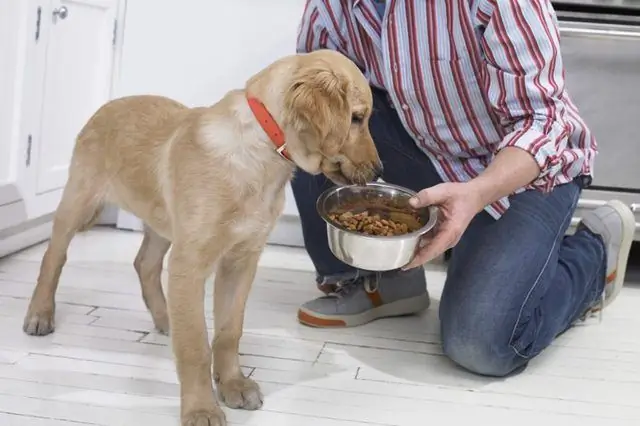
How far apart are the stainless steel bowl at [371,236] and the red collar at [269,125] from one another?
0.65 feet

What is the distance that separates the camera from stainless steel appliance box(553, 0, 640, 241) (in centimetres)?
262

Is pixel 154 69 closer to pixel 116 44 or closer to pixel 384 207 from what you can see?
pixel 116 44

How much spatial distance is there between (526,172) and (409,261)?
0.33 metres

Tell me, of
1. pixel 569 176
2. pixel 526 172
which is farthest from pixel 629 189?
pixel 526 172

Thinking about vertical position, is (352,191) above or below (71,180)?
above

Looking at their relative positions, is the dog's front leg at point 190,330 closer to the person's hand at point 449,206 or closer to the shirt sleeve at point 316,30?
the person's hand at point 449,206

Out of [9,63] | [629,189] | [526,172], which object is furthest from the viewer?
[629,189]

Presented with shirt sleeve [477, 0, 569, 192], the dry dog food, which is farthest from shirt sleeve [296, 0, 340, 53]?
the dry dog food

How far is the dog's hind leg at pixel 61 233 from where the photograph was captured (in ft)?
6.23

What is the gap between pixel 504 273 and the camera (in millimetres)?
1896

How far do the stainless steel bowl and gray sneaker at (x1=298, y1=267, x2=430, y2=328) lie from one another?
0.51 m

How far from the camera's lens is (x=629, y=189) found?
109 inches

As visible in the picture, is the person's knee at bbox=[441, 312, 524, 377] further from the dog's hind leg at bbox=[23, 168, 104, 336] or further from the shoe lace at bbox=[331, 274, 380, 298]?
the dog's hind leg at bbox=[23, 168, 104, 336]

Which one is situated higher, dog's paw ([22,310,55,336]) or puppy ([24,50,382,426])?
puppy ([24,50,382,426])
